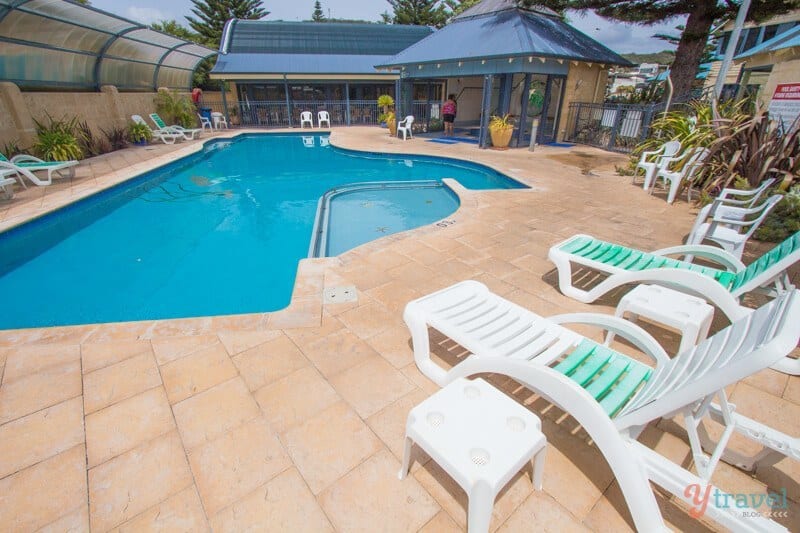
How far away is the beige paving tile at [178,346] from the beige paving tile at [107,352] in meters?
0.08

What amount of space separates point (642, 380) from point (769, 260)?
5.82 feet

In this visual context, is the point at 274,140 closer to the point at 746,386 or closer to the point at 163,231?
the point at 163,231

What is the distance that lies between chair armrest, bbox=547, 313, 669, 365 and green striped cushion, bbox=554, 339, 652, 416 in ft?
0.51

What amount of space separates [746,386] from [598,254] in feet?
4.89

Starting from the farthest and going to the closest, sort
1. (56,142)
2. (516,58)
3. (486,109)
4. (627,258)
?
(486,109) < (516,58) < (56,142) < (627,258)

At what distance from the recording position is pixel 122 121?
516 inches

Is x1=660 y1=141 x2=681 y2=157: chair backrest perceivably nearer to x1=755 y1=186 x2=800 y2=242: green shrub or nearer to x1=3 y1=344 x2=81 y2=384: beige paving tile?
x1=755 y1=186 x2=800 y2=242: green shrub

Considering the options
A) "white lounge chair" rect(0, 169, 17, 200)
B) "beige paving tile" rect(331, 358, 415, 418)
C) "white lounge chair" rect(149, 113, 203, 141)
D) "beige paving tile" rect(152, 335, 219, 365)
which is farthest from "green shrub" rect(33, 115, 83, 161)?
"beige paving tile" rect(331, 358, 415, 418)

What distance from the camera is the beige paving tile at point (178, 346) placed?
8.76 feet

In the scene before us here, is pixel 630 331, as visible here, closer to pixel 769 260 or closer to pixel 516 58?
pixel 769 260

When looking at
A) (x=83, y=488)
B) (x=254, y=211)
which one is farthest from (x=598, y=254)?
(x=254, y=211)

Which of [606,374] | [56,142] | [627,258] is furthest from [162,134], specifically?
[606,374]

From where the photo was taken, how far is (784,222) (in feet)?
15.2

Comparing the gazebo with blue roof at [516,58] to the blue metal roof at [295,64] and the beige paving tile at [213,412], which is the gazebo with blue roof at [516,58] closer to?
the blue metal roof at [295,64]
